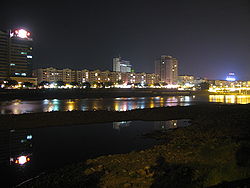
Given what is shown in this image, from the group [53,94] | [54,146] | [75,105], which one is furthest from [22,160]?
[53,94]

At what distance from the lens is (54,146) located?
1598 centimetres

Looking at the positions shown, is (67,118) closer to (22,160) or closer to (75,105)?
(22,160)

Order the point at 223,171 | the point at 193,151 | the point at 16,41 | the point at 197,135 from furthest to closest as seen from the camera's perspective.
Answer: the point at 16,41, the point at 197,135, the point at 193,151, the point at 223,171

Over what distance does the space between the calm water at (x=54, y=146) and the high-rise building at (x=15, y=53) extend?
141680mm

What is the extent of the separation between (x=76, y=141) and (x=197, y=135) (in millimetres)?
8599

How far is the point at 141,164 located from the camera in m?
10.5

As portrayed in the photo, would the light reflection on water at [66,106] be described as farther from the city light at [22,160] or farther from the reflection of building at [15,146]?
the city light at [22,160]

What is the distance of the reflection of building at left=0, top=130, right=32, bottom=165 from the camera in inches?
509

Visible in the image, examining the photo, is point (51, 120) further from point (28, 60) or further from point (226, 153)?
point (28, 60)

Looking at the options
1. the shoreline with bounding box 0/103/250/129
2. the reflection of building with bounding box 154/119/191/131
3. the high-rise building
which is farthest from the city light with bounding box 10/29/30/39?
the reflection of building with bounding box 154/119/191/131

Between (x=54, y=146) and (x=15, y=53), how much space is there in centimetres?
15672

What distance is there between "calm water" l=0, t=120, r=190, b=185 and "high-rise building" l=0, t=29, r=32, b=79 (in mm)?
141680

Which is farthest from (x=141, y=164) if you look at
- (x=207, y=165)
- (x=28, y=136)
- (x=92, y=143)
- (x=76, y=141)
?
(x=28, y=136)

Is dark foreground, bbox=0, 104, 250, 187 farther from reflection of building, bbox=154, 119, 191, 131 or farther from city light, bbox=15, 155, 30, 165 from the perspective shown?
reflection of building, bbox=154, 119, 191, 131
